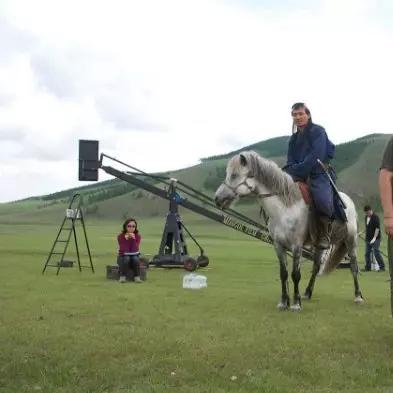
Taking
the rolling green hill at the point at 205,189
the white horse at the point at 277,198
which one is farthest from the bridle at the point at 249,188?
the rolling green hill at the point at 205,189

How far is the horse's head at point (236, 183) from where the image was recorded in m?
9.45

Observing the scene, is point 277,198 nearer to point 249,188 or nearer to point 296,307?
point 249,188

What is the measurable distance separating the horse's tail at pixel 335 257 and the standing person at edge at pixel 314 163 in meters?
1.16

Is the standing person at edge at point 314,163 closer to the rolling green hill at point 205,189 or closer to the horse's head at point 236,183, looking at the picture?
the horse's head at point 236,183

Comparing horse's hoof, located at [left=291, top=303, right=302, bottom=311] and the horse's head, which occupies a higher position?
the horse's head

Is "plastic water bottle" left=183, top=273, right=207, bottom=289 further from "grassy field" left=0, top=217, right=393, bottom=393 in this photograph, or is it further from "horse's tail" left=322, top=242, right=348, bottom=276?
"horse's tail" left=322, top=242, right=348, bottom=276

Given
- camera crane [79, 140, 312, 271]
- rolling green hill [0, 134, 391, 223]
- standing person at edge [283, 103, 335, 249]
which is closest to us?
standing person at edge [283, 103, 335, 249]

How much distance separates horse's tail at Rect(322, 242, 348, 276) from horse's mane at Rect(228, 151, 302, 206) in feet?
6.78

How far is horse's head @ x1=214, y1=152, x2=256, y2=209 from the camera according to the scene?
945cm

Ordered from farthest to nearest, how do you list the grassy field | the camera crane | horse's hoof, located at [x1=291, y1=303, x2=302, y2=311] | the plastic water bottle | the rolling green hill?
the rolling green hill < the camera crane < the plastic water bottle < horse's hoof, located at [x1=291, y1=303, x2=302, y2=311] < the grassy field

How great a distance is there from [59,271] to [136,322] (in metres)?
8.73

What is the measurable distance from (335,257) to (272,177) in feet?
8.60

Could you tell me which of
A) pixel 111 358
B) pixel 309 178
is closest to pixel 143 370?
pixel 111 358

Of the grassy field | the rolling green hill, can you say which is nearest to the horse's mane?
the grassy field
